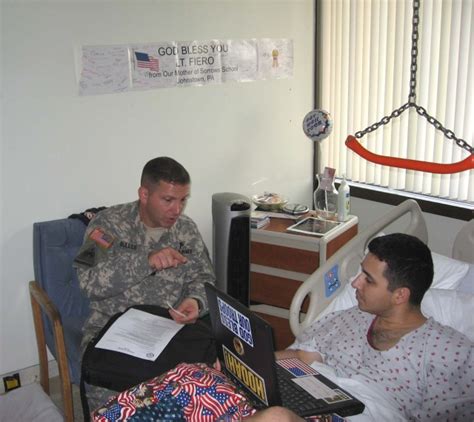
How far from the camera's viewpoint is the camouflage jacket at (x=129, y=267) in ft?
8.19

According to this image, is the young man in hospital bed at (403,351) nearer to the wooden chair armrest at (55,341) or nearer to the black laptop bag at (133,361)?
the black laptop bag at (133,361)

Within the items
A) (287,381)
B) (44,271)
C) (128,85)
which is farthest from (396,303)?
(128,85)

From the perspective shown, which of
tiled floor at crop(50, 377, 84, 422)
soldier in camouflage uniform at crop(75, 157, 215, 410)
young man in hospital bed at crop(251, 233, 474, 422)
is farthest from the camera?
tiled floor at crop(50, 377, 84, 422)

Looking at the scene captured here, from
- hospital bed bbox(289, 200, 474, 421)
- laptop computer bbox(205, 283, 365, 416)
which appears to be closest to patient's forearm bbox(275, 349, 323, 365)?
hospital bed bbox(289, 200, 474, 421)

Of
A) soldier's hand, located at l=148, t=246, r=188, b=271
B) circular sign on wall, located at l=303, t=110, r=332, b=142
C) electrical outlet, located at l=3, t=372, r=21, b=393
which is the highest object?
circular sign on wall, located at l=303, t=110, r=332, b=142

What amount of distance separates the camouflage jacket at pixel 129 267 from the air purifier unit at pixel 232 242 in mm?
424

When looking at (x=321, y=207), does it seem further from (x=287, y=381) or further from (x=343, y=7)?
(x=287, y=381)

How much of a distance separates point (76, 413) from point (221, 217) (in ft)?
4.15

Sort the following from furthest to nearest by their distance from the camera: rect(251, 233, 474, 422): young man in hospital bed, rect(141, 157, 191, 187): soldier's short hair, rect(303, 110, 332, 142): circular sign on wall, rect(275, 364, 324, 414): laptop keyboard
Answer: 1. rect(303, 110, 332, 142): circular sign on wall
2. rect(141, 157, 191, 187): soldier's short hair
3. rect(251, 233, 474, 422): young man in hospital bed
4. rect(275, 364, 324, 414): laptop keyboard

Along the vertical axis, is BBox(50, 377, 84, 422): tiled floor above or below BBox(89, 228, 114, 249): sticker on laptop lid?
below

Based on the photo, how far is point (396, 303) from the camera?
2.00 metres

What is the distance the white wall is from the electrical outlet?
2.0 inches

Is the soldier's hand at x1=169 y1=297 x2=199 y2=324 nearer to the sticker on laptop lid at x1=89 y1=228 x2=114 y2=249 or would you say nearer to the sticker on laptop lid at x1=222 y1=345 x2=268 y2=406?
the sticker on laptop lid at x1=89 y1=228 x2=114 y2=249

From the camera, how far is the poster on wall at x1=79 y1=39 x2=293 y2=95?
9.80 ft
